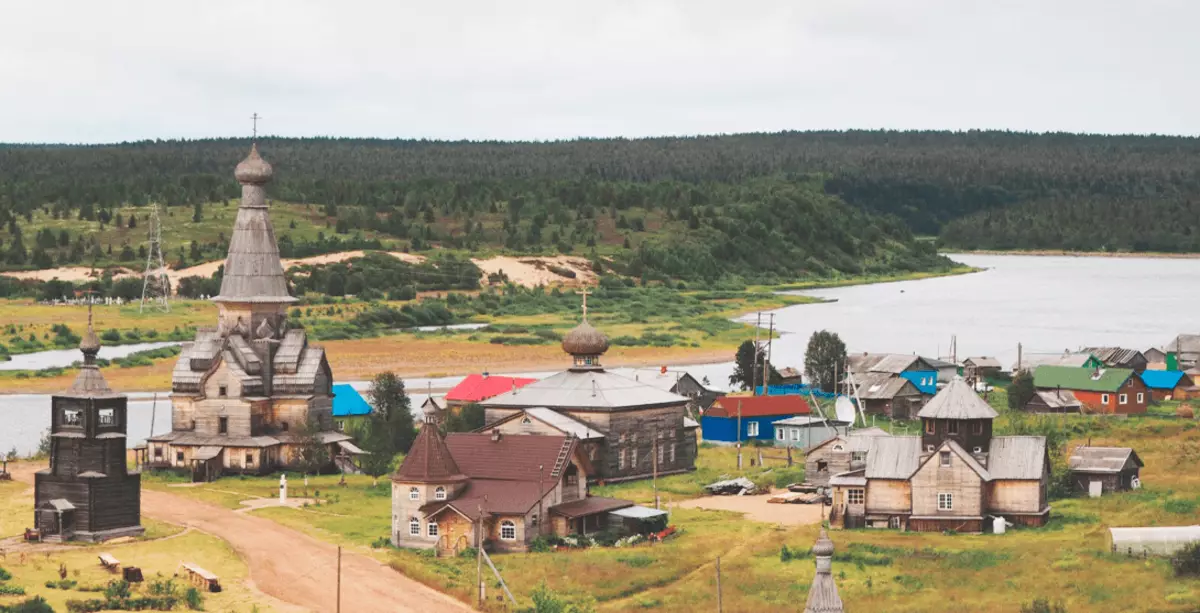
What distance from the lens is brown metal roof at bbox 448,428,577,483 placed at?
175ft

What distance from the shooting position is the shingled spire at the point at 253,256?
68.6 meters

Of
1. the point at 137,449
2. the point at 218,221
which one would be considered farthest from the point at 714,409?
the point at 218,221

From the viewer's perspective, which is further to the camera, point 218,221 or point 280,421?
point 218,221

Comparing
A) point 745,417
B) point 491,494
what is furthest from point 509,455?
point 745,417

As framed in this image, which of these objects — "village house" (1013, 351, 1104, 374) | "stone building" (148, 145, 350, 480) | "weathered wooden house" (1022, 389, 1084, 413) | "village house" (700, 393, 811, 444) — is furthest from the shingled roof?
"village house" (1013, 351, 1104, 374)

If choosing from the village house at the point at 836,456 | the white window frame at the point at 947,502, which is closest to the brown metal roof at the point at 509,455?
the village house at the point at 836,456

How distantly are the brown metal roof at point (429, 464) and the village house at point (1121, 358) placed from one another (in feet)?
142

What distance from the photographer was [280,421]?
67250 mm

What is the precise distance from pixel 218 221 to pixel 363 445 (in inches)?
4037

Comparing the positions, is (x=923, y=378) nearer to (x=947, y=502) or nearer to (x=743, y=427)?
(x=743, y=427)

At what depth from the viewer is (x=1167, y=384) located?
279 ft

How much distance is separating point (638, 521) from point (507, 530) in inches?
133

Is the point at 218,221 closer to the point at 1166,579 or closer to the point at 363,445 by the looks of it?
the point at 363,445

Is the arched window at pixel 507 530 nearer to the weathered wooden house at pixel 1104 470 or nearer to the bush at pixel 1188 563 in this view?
the bush at pixel 1188 563
